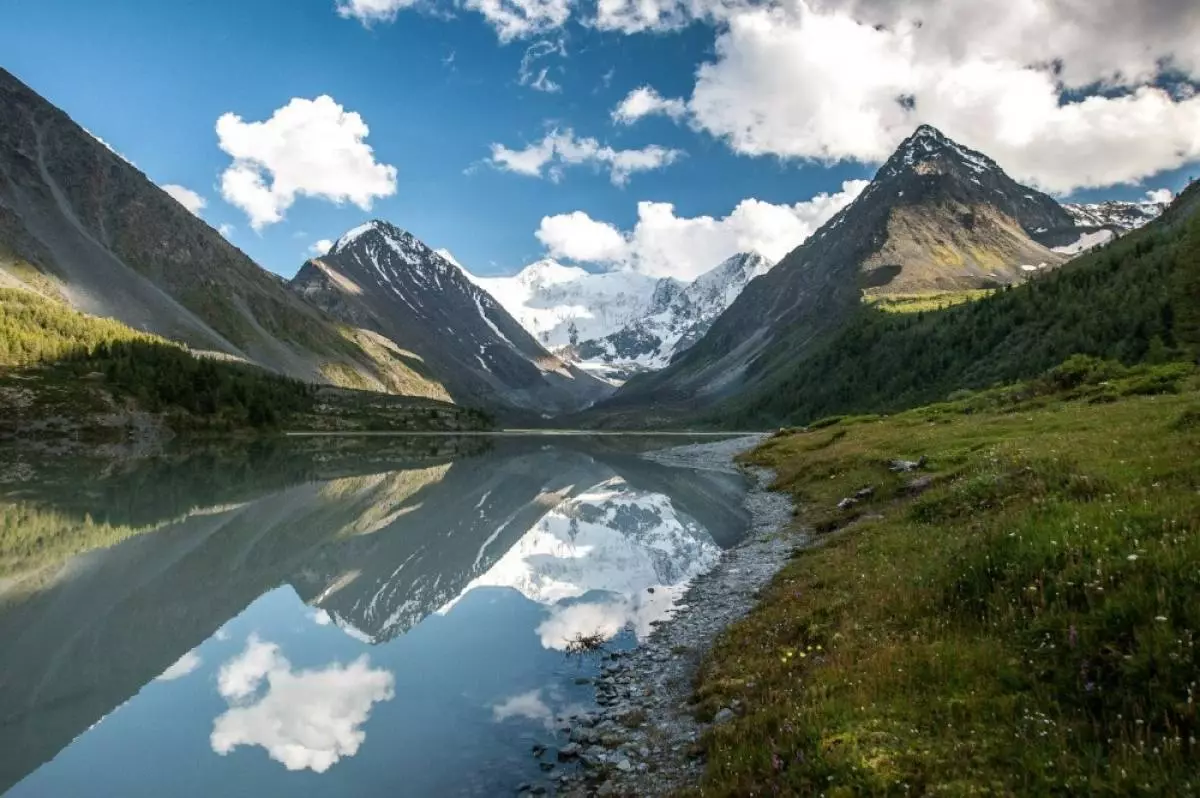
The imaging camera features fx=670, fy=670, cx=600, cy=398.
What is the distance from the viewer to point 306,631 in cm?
2439

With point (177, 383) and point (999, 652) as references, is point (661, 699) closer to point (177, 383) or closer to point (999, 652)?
point (999, 652)

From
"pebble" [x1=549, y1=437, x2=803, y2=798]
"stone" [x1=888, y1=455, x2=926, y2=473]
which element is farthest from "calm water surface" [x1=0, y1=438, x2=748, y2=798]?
"stone" [x1=888, y1=455, x2=926, y2=473]

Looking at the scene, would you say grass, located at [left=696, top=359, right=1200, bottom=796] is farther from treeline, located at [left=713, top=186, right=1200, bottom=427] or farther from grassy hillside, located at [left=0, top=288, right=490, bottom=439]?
grassy hillside, located at [left=0, top=288, right=490, bottom=439]

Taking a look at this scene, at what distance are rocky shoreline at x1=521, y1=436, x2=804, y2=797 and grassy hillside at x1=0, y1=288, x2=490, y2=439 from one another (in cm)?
14065

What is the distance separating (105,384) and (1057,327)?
624 ft

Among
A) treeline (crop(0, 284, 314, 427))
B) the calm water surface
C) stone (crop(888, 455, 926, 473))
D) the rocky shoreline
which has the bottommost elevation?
the calm water surface

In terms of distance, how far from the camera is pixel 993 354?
14550 cm

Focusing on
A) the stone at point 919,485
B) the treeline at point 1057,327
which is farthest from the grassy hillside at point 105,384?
the treeline at point 1057,327

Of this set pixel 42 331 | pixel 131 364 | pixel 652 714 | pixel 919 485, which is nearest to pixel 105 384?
pixel 131 364

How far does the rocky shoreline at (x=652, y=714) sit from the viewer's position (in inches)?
504

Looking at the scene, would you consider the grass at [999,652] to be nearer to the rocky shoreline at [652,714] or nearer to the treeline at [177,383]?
the rocky shoreline at [652,714]

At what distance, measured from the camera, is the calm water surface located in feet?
47.8

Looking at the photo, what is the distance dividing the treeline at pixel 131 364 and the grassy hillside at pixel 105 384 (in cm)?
20

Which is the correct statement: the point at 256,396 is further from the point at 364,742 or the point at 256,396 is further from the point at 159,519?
the point at 364,742
